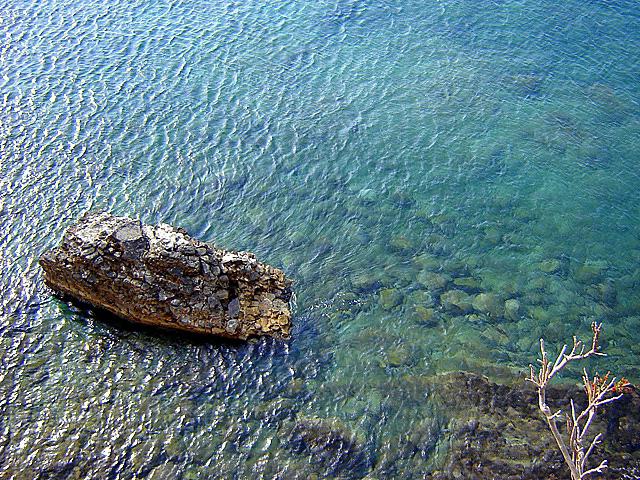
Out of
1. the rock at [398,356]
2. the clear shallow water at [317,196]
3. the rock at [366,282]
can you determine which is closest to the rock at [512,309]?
the clear shallow water at [317,196]

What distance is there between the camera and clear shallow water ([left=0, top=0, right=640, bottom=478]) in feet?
68.6

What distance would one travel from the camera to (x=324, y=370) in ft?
73.6

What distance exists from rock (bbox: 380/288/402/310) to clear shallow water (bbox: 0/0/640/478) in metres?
0.11

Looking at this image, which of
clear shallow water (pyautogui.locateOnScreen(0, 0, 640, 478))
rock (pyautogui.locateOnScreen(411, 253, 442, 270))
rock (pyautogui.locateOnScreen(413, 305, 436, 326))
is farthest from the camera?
rock (pyautogui.locateOnScreen(411, 253, 442, 270))

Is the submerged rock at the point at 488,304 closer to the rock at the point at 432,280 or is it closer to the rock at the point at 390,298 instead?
the rock at the point at 432,280

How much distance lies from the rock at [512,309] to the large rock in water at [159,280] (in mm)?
8866

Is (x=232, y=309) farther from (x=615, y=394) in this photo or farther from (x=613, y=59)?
(x=613, y=59)

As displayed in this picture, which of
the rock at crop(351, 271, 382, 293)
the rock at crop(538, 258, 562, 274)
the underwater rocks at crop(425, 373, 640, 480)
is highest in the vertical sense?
the rock at crop(351, 271, 382, 293)

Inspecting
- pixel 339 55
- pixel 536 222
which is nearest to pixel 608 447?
pixel 536 222

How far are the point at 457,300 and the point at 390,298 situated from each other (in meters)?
2.76

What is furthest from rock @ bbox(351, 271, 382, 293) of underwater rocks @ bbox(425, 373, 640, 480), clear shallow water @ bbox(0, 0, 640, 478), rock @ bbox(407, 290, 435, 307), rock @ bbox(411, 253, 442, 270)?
underwater rocks @ bbox(425, 373, 640, 480)

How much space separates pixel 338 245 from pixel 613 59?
25921 millimetres

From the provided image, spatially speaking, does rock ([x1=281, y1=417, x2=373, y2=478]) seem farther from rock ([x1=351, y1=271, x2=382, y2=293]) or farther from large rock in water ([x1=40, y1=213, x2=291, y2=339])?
rock ([x1=351, y1=271, x2=382, y2=293])

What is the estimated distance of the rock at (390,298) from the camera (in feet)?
82.5
